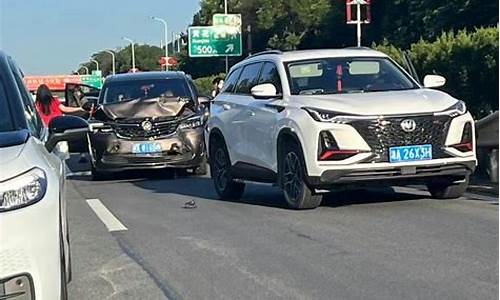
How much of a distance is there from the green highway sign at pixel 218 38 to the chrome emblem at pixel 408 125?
37918 millimetres

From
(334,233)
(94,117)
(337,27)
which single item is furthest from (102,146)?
(337,27)

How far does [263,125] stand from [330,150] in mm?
1434

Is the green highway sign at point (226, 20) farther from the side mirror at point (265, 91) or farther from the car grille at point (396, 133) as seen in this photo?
the car grille at point (396, 133)

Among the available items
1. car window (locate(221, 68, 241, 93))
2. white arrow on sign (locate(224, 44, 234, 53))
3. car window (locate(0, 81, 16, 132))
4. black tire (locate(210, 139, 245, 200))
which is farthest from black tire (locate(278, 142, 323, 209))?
white arrow on sign (locate(224, 44, 234, 53))

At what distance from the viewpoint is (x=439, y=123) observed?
10.3 meters

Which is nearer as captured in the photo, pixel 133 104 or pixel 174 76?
pixel 133 104

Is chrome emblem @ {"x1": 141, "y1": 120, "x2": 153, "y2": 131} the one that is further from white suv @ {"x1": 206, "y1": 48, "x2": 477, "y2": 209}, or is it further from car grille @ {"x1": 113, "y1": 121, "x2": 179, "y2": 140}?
white suv @ {"x1": 206, "y1": 48, "x2": 477, "y2": 209}

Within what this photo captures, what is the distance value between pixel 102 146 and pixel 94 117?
0.63 meters

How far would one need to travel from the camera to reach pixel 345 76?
11.4 metres

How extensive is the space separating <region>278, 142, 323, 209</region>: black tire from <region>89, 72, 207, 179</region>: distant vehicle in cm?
496

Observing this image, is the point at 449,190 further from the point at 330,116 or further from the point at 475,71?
the point at 475,71

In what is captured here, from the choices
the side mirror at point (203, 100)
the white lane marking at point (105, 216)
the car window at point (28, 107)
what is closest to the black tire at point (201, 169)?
A: the side mirror at point (203, 100)

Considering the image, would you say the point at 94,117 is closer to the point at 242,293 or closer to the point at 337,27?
the point at 242,293

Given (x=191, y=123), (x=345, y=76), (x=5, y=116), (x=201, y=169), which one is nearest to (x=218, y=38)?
(x=201, y=169)
